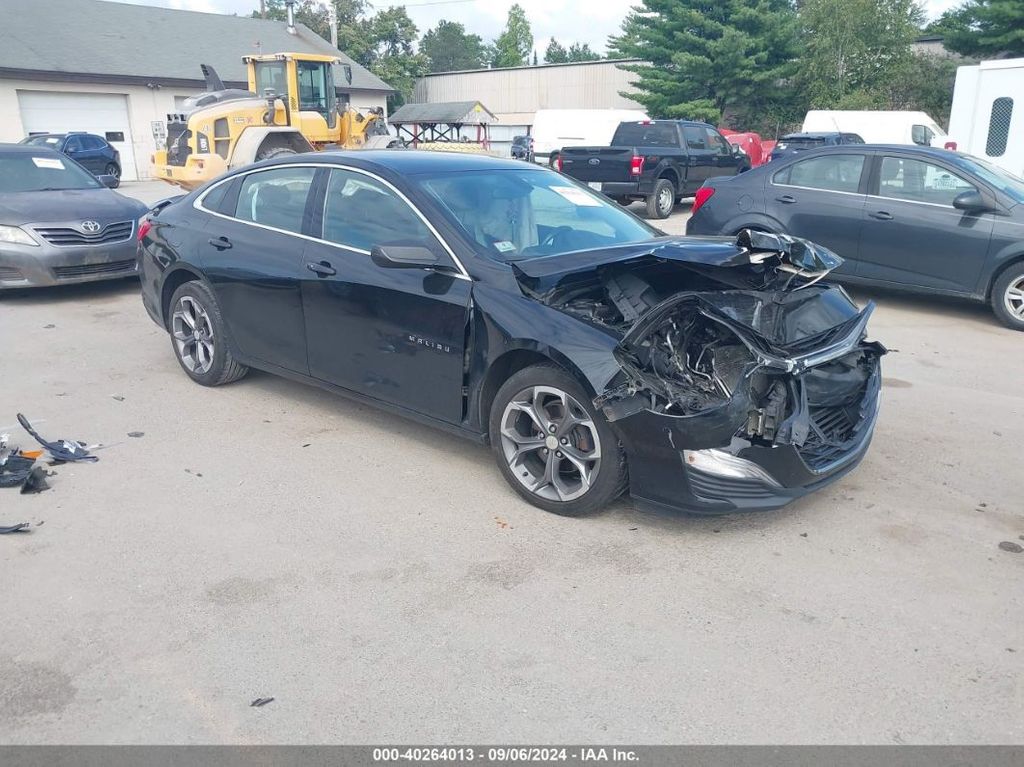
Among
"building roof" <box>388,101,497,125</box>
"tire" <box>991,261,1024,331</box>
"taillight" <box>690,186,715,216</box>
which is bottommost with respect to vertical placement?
"tire" <box>991,261,1024,331</box>

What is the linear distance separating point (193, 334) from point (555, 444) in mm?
3419

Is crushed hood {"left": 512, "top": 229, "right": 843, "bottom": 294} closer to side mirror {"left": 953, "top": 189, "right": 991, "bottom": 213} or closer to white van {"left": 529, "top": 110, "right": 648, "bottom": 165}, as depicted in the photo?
side mirror {"left": 953, "top": 189, "right": 991, "bottom": 213}

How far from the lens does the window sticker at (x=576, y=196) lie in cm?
563

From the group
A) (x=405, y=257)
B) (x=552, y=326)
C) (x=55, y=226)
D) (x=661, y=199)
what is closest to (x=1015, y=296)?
(x=552, y=326)

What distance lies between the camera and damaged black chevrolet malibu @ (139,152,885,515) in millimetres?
4031

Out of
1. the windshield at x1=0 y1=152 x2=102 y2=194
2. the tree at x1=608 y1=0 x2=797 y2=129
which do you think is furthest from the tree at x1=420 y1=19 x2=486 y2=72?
the windshield at x1=0 y1=152 x2=102 y2=194

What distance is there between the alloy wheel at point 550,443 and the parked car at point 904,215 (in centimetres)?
574

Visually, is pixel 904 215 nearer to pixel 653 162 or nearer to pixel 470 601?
pixel 470 601

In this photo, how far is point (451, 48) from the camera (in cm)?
→ 10738

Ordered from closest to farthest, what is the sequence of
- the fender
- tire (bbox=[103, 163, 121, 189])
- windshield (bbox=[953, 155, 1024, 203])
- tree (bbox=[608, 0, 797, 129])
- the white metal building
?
windshield (bbox=[953, 155, 1024, 203])
the fender
tire (bbox=[103, 163, 121, 189])
tree (bbox=[608, 0, 797, 129])
the white metal building

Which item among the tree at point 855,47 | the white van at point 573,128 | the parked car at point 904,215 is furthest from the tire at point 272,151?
the tree at point 855,47

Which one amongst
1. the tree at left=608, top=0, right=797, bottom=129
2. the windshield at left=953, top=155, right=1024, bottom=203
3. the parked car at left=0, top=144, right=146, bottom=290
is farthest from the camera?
the tree at left=608, top=0, right=797, bottom=129

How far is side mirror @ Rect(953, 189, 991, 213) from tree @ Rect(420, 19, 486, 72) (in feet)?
342

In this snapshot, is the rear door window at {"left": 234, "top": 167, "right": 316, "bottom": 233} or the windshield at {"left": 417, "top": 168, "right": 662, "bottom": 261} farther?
the rear door window at {"left": 234, "top": 167, "right": 316, "bottom": 233}
